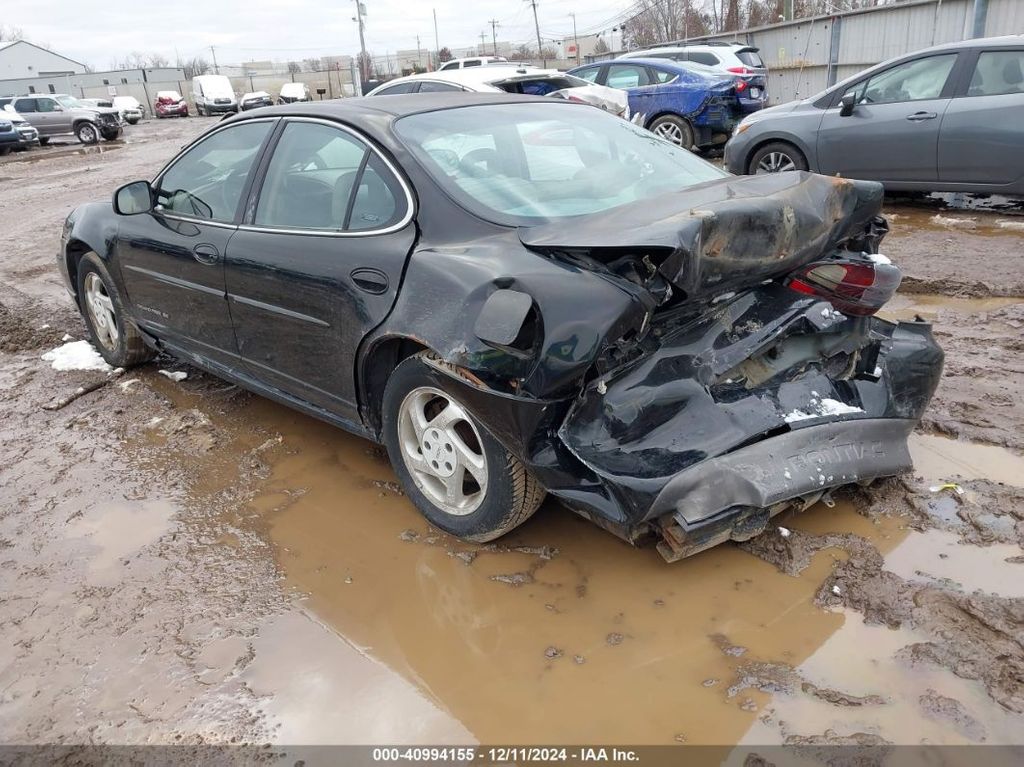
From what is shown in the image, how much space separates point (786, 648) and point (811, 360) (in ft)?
3.51

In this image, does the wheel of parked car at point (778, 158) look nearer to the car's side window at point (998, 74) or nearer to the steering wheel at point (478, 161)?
the car's side window at point (998, 74)

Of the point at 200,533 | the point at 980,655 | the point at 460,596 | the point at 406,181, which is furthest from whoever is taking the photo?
the point at 200,533

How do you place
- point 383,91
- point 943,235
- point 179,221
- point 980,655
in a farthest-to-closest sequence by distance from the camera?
point 383,91, point 943,235, point 179,221, point 980,655

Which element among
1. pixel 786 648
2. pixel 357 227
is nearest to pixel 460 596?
pixel 786 648

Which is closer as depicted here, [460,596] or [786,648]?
[786,648]

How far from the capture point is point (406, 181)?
308 centimetres

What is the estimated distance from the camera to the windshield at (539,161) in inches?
120

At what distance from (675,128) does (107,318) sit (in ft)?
30.5

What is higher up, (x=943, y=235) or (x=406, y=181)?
(x=406, y=181)

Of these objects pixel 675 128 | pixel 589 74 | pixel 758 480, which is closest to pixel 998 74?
pixel 675 128

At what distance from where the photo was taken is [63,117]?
27.8 meters

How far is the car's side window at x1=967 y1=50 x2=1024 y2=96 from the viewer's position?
23.0 feet

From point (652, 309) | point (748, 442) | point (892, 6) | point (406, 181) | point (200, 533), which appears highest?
point (892, 6)

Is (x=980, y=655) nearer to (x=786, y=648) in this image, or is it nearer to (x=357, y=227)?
(x=786, y=648)
